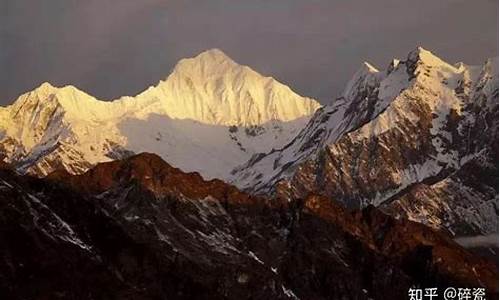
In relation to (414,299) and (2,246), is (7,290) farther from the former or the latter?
(414,299)

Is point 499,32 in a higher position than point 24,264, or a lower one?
lower

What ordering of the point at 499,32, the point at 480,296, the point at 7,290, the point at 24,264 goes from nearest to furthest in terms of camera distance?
1. the point at 499,32
2. the point at 480,296
3. the point at 7,290
4. the point at 24,264

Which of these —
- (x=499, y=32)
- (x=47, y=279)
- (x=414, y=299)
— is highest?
(x=47, y=279)

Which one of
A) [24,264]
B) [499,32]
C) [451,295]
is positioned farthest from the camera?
[24,264]

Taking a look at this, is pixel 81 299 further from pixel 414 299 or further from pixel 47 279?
pixel 414 299

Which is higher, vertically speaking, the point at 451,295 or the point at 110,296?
the point at 110,296

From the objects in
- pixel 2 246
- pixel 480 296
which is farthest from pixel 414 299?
pixel 2 246

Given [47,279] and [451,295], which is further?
Result: [47,279]

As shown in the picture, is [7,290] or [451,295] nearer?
[451,295]

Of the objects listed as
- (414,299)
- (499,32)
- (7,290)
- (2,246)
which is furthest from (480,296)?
(2,246)
